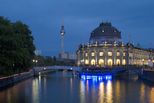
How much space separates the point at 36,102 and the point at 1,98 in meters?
5.02

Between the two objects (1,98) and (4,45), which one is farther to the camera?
(4,45)

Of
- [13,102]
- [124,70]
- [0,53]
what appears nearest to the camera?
[13,102]

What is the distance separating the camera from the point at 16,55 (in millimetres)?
77188

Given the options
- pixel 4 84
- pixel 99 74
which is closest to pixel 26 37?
pixel 4 84

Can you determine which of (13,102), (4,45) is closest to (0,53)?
(4,45)

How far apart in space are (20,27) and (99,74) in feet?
147

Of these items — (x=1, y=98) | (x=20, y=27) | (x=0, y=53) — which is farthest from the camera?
(x=20, y=27)

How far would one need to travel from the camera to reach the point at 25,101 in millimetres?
55500

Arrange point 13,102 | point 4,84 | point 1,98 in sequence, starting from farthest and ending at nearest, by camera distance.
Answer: point 4,84
point 1,98
point 13,102

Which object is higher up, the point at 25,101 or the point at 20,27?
the point at 20,27

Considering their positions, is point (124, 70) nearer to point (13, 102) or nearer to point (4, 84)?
point (4, 84)

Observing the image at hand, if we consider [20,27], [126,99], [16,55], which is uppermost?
[20,27]

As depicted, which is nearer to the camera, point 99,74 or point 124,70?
point 99,74

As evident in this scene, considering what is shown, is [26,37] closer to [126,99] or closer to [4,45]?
[4,45]
